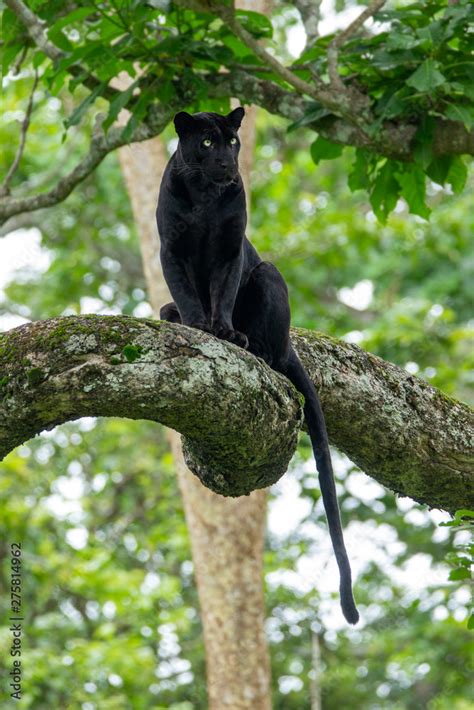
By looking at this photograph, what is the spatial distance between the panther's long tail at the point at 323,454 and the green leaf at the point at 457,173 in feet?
4.92

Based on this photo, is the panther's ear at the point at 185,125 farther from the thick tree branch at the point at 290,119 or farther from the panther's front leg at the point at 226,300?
the thick tree branch at the point at 290,119

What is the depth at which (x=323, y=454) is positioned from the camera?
11.9ft

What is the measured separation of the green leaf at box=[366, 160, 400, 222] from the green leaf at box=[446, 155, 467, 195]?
259 mm

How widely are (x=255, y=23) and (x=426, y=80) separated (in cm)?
89

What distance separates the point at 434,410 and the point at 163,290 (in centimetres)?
351

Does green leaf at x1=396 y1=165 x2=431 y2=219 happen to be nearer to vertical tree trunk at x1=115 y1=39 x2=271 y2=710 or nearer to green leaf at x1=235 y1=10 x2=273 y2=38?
green leaf at x1=235 y1=10 x2=273 y2=38

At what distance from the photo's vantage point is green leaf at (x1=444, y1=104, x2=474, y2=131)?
13.5ft

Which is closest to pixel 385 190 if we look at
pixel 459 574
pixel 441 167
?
pixel 441 167

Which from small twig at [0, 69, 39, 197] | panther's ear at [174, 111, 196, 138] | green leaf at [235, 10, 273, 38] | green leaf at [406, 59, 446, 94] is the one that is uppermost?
small twig at [0, 69, 39, 197]

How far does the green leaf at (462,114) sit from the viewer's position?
4125 millimetres

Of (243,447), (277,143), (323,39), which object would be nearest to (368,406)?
(243,447)

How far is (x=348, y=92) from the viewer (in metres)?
4.45

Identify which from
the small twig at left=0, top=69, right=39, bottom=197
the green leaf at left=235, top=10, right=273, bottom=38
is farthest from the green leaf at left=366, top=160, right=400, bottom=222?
the small twig at left=0, top=69, right=39, bottom=197

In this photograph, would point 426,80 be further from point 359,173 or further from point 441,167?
point 359,173
